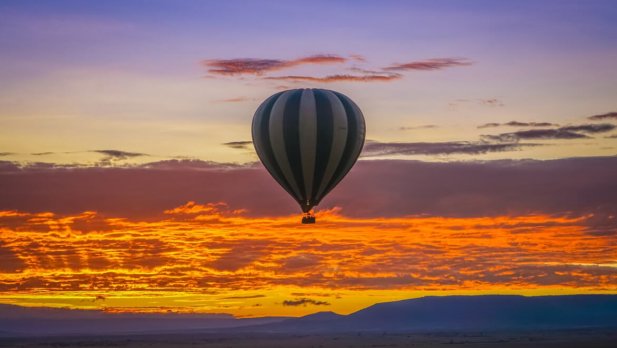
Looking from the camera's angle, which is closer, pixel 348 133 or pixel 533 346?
pixel 348 133

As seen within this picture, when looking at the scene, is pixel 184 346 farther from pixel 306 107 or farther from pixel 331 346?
pixel 306 107

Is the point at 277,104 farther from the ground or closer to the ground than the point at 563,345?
farther from the ground

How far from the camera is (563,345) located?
150m

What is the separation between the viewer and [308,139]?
6162cm

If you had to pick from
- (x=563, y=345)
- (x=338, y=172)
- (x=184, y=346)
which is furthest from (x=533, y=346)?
(x=338, y=172)

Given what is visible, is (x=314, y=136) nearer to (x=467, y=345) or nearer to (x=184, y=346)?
(x=467, y=345)

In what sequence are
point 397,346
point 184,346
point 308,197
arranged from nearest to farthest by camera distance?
point 308,197
point 397,346
point 184,346

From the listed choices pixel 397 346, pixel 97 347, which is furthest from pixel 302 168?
pixel 97 347

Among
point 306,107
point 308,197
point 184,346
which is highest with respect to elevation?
point 306,107

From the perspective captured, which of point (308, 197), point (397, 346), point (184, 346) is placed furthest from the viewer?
point (184, 346)

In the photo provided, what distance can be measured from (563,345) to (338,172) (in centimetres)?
9714

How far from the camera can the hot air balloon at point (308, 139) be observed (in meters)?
61.5

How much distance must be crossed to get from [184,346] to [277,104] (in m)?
98.5

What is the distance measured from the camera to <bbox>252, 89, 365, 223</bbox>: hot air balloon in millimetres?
61531
